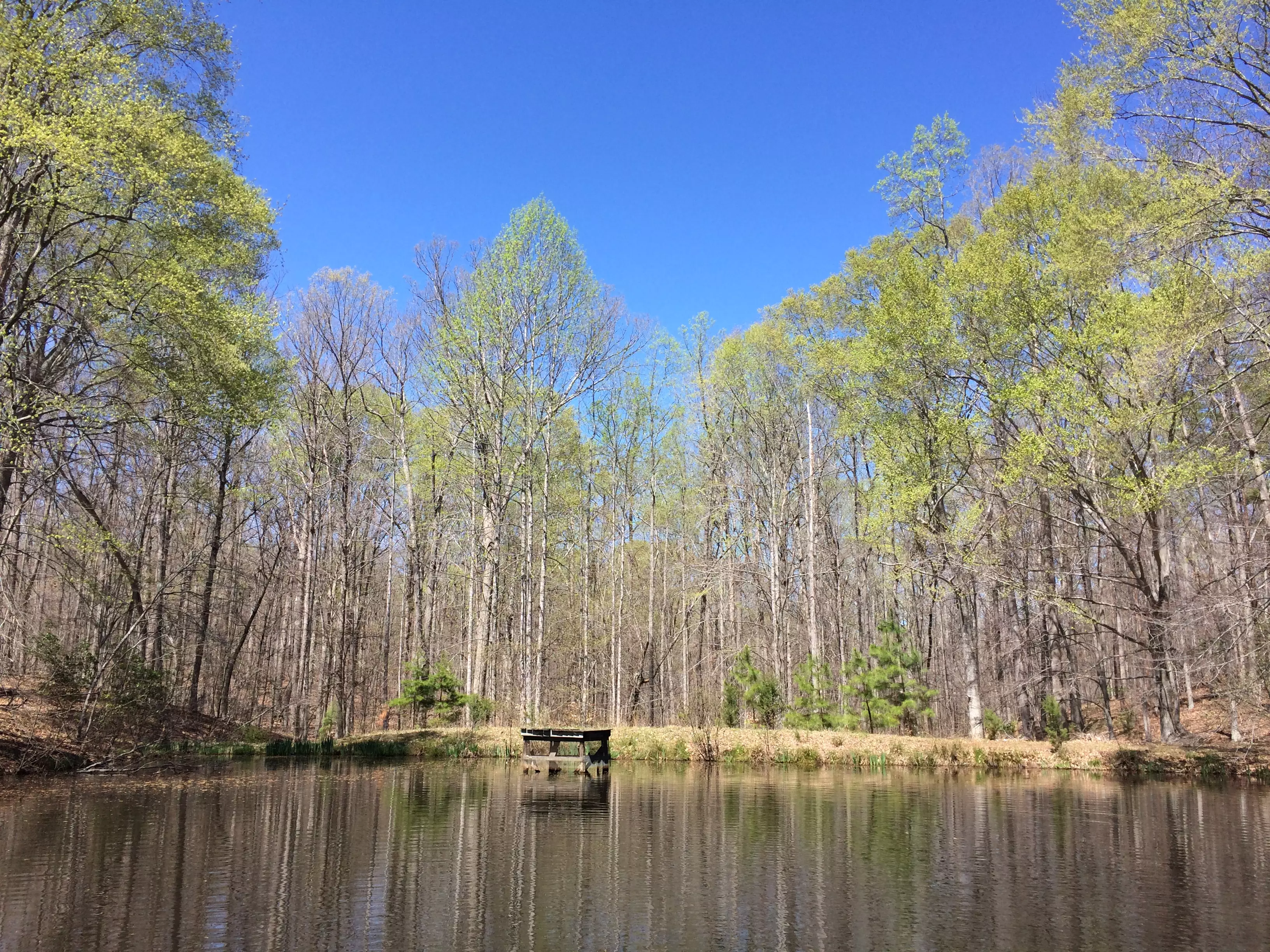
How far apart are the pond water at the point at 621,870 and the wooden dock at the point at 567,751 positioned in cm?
369

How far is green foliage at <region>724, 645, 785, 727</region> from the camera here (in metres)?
22.9

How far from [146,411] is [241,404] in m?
5.32

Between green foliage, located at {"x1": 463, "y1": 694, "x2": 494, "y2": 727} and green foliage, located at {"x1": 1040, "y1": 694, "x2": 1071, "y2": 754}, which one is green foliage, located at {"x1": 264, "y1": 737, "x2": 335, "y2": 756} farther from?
green foliage, located at {"x1": 1040, "y1": 694, "x2": 1071, "y2": 754}

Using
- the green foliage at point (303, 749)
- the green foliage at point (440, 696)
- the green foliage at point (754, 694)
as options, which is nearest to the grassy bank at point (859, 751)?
the green foliage at point (303, 749)

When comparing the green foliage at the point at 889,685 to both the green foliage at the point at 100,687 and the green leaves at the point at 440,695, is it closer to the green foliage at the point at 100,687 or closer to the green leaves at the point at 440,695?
the green leaves at the point at 440,695

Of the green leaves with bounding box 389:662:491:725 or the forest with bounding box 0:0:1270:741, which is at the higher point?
the forest with bounding box 0:0:1270:741

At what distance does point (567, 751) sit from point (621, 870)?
1178cm

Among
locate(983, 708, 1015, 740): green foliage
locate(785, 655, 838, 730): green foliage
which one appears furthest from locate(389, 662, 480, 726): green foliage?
locate(983, 708, 1015, 740): green foliage

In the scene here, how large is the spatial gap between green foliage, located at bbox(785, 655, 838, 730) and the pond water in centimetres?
764

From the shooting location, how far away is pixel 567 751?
19.5m

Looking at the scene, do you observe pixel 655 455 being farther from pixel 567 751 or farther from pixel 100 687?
pixel 100 687

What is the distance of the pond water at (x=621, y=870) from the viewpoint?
579 centimetres

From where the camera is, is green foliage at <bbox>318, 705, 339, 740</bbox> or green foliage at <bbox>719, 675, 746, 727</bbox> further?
green foliage at <bbox>318, 705, 339, 740</bbox>

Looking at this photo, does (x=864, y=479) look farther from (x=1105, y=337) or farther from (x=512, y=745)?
(x=512, y=745)
